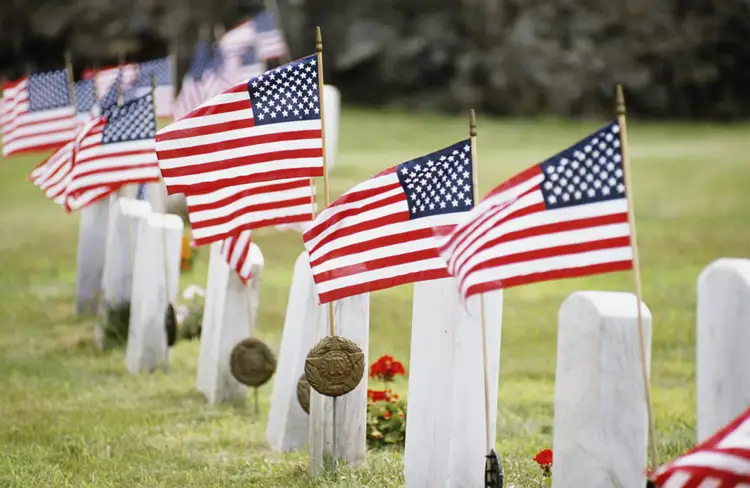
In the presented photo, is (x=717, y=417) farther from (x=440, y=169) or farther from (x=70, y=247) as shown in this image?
(x=70, y=247)

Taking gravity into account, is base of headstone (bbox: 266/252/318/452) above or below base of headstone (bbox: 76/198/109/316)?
below

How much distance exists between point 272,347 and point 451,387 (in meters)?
4.81

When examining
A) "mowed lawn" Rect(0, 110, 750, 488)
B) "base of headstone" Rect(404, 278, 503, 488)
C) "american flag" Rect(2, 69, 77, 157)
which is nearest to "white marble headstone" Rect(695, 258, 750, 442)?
"base of headstone" Rect(404, 278, 503, 488)

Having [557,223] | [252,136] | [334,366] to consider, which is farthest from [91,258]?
[557,223]

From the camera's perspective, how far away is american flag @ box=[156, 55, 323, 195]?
6.38 meters

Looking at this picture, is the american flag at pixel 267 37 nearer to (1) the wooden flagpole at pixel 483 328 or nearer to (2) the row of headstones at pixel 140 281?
(2) the row of headstones at pixel 140 281

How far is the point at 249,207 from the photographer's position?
6.66m

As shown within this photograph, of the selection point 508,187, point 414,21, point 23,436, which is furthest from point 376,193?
point 414,21

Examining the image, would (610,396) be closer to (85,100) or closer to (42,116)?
(42,116)

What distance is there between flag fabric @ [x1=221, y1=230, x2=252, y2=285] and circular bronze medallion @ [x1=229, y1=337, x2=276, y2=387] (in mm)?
438

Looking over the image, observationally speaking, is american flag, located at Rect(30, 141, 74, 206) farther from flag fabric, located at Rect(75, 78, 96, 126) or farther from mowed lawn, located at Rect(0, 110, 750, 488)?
flag fabric, located at Rect(75, 78, 96, 126)

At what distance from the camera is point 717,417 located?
4598 millimetres

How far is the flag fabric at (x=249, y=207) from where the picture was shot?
21.7ft

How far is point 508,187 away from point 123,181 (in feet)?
17.6
